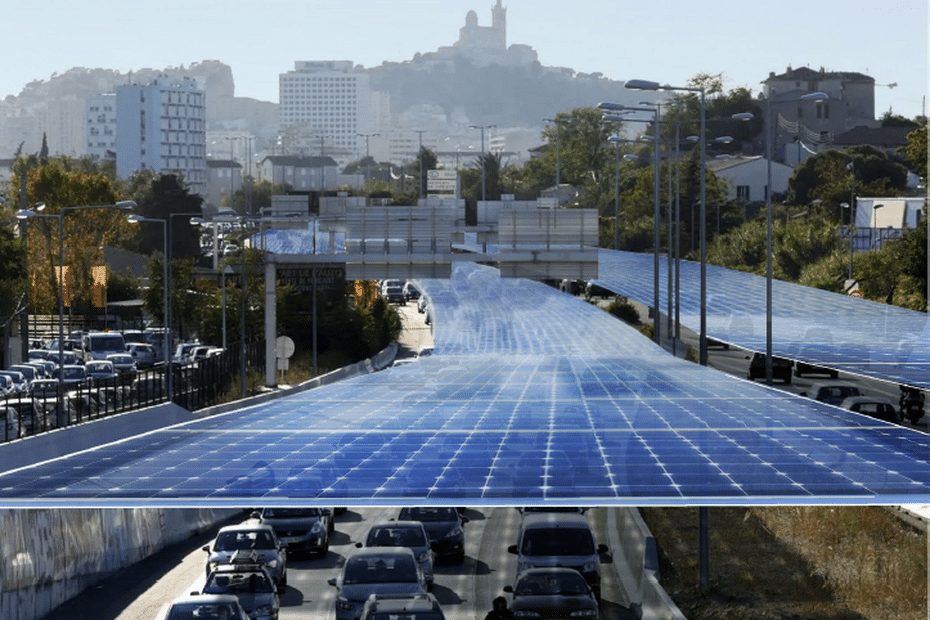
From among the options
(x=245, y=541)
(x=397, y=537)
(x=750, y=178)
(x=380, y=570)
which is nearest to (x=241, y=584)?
(x=380, y=570)

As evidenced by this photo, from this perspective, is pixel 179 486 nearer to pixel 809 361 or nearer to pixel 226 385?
pixel 809 361

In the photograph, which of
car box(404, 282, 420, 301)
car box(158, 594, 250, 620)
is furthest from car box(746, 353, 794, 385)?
car box(404, 282, 420, 301)

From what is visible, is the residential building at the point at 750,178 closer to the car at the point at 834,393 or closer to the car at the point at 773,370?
the car at the point at 773,370

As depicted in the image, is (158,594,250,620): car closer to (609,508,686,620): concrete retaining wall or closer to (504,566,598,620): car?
(504,566,598,620): car

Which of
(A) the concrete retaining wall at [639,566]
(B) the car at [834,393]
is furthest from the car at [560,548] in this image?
(B) the car at [834,393]

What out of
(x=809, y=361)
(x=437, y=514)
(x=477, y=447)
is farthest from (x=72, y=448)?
(x=809, y=361)
